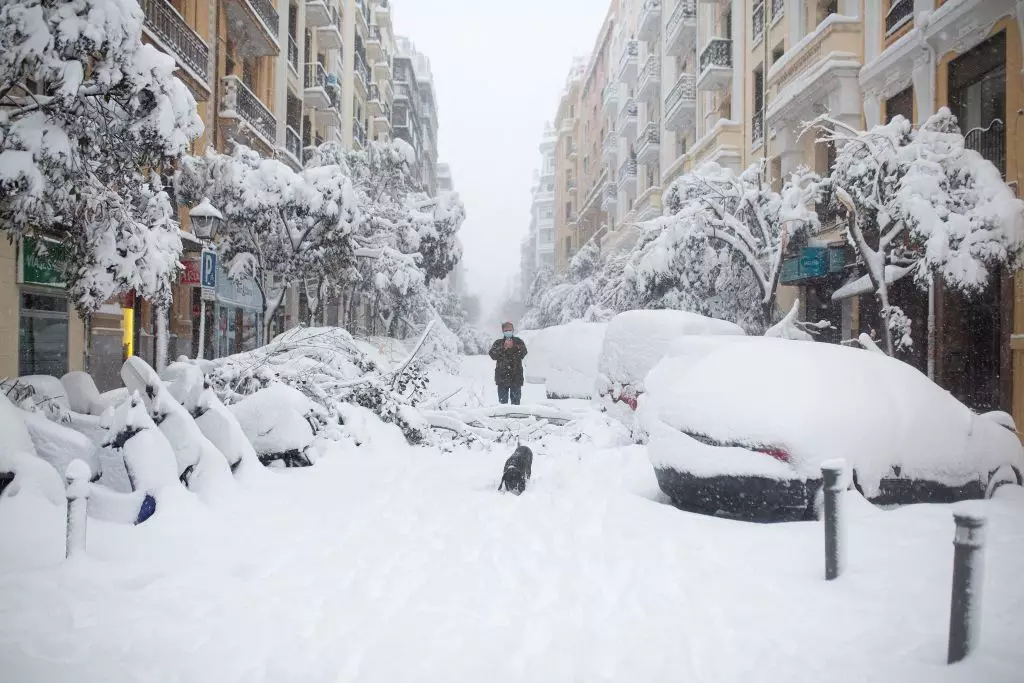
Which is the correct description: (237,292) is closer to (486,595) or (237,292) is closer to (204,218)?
(204,218)

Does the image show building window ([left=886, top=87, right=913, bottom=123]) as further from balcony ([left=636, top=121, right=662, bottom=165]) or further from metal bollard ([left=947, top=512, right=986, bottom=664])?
balcony ([left=636, top=121, right=662, bottom=165])

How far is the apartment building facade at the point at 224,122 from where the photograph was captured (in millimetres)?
11633

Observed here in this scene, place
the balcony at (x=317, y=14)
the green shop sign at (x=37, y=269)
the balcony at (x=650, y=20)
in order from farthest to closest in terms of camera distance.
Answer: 1. the balcony at (x=650, y=20)
2. the balcony at (x=317, y=14)
3. the green shop sign at (x=37, y=269)

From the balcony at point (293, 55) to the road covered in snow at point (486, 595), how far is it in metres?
24.2

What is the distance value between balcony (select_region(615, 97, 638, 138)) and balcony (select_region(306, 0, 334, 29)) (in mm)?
14429

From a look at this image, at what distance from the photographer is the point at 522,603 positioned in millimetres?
3723

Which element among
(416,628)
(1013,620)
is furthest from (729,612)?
(416,628)

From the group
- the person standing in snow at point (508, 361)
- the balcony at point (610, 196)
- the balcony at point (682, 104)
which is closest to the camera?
the person standing in snow at point (508, 361)

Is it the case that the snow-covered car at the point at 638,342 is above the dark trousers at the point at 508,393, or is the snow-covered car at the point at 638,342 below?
above

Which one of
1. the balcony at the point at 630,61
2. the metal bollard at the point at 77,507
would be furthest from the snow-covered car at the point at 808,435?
the balcony at the point at 630,61

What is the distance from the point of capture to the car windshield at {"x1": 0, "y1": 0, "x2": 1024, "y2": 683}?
128 inches

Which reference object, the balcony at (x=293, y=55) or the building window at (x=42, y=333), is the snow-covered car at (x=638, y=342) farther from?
the balcony at (x=293, y=55)

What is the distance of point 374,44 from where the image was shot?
41844 mm

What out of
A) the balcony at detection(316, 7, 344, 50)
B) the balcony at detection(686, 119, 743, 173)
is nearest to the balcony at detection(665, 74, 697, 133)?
the balcony at detection(686, 119, 743, 173)
